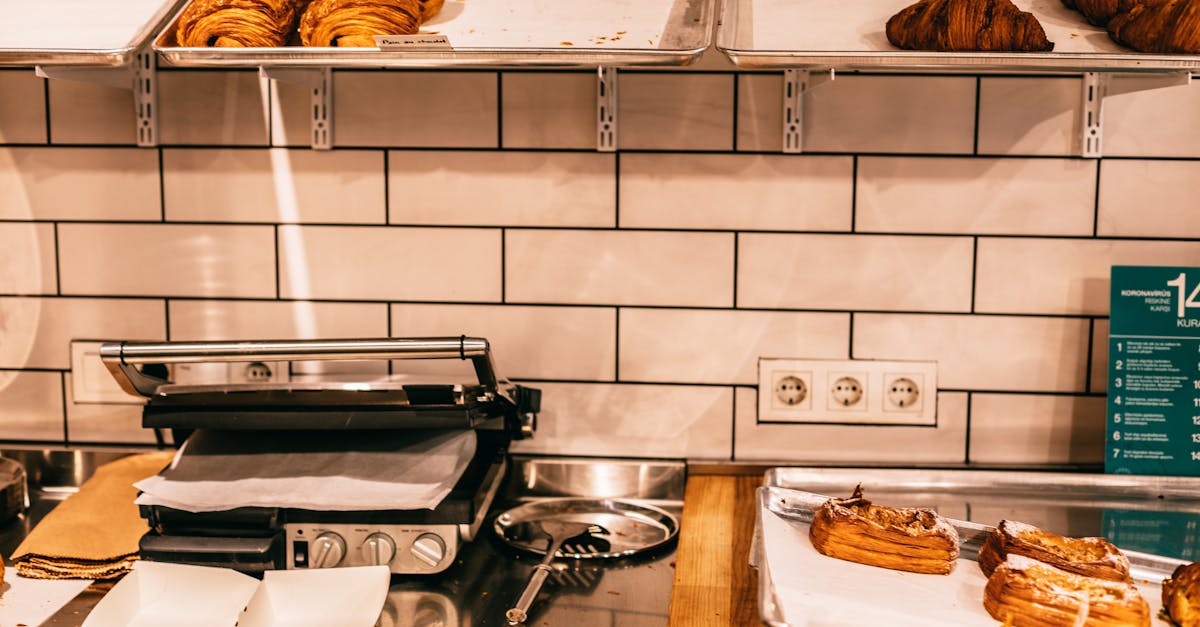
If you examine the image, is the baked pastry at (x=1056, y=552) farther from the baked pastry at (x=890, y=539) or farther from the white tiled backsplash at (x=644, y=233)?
the white tiled backsplash at (x=644, y=233)

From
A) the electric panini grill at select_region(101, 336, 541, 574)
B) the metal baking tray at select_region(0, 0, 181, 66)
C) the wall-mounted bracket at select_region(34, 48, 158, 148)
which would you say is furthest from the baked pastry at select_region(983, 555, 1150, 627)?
the wall-mounted bracket at select_region(34, 48, 158, 148)

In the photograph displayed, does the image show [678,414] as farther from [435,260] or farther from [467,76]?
[467,76]

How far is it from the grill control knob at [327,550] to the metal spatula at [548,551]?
8.6 inches

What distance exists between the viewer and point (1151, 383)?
1397 millimetres

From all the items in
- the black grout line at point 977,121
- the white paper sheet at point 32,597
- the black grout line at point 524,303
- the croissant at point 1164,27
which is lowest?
the white paper sheet at point 32,597

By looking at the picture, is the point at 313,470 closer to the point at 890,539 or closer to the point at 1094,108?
the point at 890,539

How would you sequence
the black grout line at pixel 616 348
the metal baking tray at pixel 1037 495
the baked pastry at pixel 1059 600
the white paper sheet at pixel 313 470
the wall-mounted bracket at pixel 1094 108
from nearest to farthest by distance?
the baked pastry at pixel 1059 600 < the white paper sheet at pixel 313 470 < the metal baking tray at pixel 1037 495 < the wall-mounted bracket at pixel 1094 108 < the black grout line at pixel 616 348

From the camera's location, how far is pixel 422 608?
1151 mm

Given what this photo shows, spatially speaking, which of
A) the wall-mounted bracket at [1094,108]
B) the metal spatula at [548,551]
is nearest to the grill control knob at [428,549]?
the metal spatula at [548,551]

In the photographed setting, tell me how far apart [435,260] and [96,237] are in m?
0.52

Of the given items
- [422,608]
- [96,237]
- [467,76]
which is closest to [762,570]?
[422,608]

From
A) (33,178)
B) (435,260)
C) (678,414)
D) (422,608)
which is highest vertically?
(33,178)

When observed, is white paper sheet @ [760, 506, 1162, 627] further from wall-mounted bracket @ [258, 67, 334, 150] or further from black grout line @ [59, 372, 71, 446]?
black grout line @ [59, 372, 71, 446]

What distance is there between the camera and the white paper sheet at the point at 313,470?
1.18 metres
